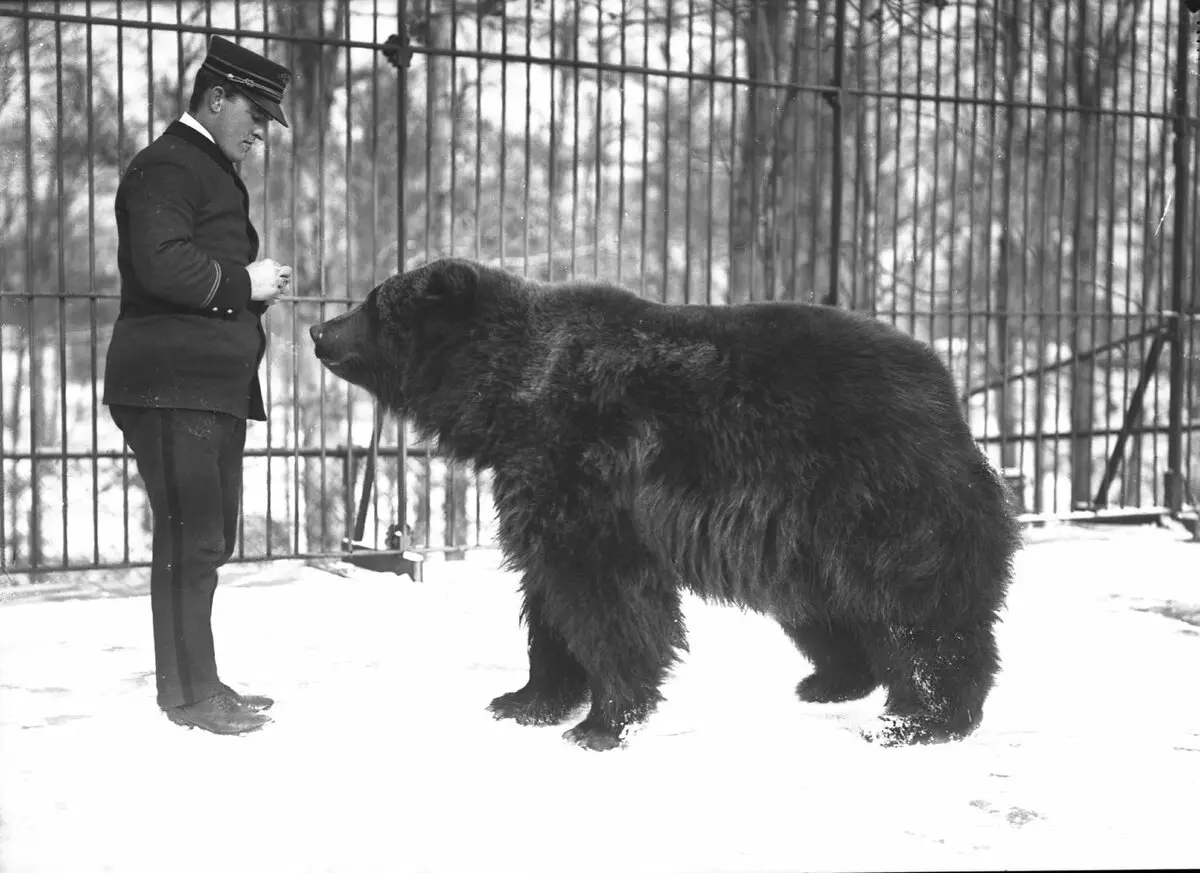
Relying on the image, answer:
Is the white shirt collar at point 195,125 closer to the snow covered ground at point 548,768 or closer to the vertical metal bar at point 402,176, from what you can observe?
the snow covered ground at point 548,768

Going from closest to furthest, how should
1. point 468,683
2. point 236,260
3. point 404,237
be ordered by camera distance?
point 236,260, point 468,683, point 404,237

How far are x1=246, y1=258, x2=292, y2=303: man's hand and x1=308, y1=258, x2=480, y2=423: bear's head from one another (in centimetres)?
19

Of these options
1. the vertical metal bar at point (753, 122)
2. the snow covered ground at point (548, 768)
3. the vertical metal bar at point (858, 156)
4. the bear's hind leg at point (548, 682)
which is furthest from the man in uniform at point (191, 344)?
the vertical metal bar at point (858, 156)

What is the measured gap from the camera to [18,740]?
3.80 meters

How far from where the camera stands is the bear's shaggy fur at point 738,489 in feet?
11.9

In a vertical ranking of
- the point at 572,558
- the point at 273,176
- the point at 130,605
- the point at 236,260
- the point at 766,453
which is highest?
the point at 273,176

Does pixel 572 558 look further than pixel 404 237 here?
No

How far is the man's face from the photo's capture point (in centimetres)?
399

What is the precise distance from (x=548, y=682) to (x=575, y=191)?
12.2 feet

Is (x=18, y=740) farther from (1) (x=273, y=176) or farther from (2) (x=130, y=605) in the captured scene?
(1) (x=273, y=176)

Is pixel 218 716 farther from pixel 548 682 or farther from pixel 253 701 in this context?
pixel 548 682

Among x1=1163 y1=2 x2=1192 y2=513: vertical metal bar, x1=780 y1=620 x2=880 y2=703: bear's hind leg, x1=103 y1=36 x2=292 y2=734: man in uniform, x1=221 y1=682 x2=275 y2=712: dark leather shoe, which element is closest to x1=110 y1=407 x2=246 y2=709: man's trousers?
x1=103 y1=36 x2=292 y2=734: man in uniform

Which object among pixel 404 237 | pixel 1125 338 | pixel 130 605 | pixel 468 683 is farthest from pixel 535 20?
pixel 468 683

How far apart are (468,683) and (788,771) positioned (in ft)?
4.59
